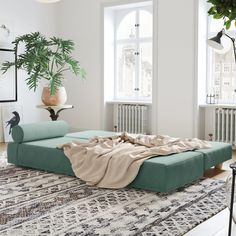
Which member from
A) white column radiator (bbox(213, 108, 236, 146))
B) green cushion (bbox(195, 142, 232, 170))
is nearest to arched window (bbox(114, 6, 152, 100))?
white column radiator (bbox(213, 108, 236, 146))

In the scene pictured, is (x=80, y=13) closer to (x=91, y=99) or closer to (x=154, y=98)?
(x=91, y=99)

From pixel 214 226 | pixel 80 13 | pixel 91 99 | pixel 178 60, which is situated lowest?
pixel 214 226

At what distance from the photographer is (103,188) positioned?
13.0 ft

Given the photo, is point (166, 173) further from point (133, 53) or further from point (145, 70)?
point (133, 53)

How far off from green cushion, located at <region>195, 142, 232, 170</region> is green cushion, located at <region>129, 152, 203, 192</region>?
12.3 inches

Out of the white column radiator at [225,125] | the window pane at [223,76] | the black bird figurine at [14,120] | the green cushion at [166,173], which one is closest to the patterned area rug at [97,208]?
the green cushion at [166,173]

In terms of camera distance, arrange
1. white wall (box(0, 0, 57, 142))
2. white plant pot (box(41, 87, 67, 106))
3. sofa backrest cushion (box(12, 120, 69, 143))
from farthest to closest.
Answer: white wall (box(0, 0, 57, 142)), white plant pot (box(41, 87, 67, 106)), sofa backrest cushion (box(12, 120, 69, 143))

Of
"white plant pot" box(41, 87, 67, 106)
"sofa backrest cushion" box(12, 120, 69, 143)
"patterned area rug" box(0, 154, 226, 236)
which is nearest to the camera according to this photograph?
"patterned area rug" box(0, 154, 226, 236)

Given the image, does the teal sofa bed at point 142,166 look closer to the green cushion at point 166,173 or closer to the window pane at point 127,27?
the green cushion at point 166,173

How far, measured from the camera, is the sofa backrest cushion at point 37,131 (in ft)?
15.9

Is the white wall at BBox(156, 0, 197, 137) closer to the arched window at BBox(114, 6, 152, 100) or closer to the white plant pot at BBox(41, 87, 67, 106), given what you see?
the arched window at BBox(114, 6, 152, 100)

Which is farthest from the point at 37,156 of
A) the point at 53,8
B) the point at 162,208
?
the point at 53,8

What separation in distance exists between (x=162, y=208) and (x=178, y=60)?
12.3ft

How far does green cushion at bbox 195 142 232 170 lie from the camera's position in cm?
431
